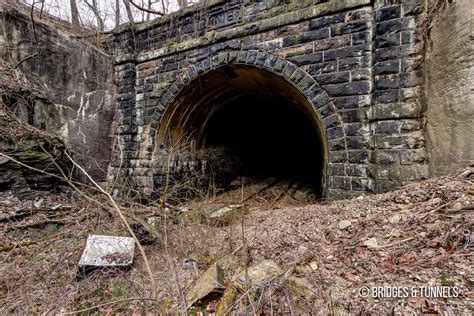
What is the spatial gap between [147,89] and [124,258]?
4.41 m

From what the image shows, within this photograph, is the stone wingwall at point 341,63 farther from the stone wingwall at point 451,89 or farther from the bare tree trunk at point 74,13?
the bare tree trunk at point 74,13

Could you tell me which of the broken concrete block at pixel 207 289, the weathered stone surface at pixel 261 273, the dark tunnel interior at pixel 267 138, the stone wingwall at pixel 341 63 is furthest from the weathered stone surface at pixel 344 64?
the broken concrete block at pixel 207 289

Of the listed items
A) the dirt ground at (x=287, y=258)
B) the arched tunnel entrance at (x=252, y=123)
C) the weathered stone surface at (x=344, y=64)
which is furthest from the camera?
the arched tunnel entrance at (x=252, y=123)

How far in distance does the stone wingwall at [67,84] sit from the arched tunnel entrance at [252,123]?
179 cm

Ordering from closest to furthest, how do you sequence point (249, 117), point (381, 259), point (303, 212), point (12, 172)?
1. point (381, 259)
2. point (303, 212)
3. point (12, 172)
4. point (249, 117)

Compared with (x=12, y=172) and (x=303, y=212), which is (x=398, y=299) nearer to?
(x=303, y=212)

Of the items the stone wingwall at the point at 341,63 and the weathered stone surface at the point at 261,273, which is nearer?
the weathered stone surface at the point at 261,273

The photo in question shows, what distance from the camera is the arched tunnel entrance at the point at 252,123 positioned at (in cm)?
568

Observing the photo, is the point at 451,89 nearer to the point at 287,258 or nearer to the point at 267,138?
the point at 287,258

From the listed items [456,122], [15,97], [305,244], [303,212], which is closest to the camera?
[305,244]

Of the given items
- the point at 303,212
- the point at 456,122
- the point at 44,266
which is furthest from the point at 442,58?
the point at 44,266

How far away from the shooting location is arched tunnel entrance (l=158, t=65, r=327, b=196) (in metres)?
5.68

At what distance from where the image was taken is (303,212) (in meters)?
4.03

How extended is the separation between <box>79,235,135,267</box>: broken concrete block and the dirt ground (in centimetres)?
11
